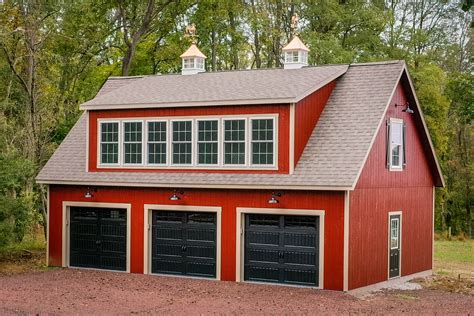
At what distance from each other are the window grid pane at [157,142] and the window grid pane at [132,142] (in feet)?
1.12

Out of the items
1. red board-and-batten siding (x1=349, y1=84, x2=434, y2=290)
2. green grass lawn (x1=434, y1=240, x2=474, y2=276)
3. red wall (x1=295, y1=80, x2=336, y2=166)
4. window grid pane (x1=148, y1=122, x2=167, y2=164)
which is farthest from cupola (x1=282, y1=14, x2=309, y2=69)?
green grass lawn (x1=434, y1=240, x2=474, y2=276)

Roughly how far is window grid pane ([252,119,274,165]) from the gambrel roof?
44 centimetres

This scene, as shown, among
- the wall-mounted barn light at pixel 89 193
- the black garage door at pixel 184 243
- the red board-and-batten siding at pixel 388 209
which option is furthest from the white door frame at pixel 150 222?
the red board-and-batten siding at pixel 388 209

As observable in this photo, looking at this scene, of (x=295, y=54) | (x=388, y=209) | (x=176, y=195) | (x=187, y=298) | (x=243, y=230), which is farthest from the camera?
(x=295, y=54)

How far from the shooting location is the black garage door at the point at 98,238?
23594 millimetres

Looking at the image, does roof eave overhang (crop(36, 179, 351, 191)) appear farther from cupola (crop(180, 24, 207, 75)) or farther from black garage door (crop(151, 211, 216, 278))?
cupola (crop(180, 24, 207, 75))

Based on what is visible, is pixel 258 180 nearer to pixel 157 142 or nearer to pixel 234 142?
pixel 234 142

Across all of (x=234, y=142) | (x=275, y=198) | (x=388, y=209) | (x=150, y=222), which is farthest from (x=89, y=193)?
(x=388, y=209)

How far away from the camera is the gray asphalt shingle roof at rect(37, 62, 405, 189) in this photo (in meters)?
20.2

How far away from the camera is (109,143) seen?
23.9 metres

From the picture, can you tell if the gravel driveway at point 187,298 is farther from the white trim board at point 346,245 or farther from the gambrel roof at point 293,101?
the gambrel roof at point 293,101

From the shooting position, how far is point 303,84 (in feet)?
72.3

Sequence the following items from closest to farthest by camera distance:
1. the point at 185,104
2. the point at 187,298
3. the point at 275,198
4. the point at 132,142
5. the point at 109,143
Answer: the point at 187,298 → the point at 275,198 → the point at 185,104 → the point at 132,142 → the point at 109,143

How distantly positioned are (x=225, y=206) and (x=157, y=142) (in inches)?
118
